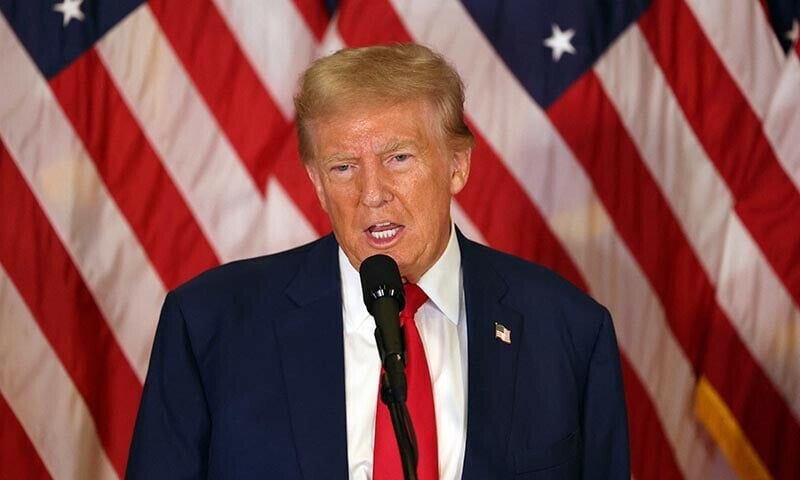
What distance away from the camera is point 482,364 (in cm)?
210

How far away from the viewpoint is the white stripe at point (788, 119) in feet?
9.85

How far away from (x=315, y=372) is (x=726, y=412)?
1.41m

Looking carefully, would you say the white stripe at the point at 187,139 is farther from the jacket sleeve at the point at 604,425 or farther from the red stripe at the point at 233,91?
the jacket sleeve at the point at 604,425

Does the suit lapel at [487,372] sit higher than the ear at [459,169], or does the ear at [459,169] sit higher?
the ear at [459,169]

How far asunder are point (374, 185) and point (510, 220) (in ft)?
3.58

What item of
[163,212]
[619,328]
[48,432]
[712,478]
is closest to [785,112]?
[619,328]

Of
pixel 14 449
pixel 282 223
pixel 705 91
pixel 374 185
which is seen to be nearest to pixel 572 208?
pixel 705 91

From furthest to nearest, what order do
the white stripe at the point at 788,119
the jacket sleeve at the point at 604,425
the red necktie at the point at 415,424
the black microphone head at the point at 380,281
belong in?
the white stripe at the point at 788,119 → the jacket sleeve at the point at 604,425 → the red necktie at the point at 415,424 → the black microphone head at the point at 380,281

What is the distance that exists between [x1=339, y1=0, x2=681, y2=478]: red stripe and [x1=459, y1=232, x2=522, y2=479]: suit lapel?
81cm

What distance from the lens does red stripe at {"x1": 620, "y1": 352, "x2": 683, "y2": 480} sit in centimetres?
309

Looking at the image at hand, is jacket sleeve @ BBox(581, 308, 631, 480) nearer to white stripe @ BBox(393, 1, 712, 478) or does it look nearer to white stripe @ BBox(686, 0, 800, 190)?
white stripe @ BBox(393, 1, 712, 478)

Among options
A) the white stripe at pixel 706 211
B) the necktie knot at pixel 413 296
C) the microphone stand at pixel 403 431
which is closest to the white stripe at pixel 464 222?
the white stripe at pixel 706 211

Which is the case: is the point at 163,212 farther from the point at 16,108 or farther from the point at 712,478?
the point at 712,478

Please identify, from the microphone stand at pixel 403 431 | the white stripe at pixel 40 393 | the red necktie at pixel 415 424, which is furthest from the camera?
the white stripe at pixel 40 393
